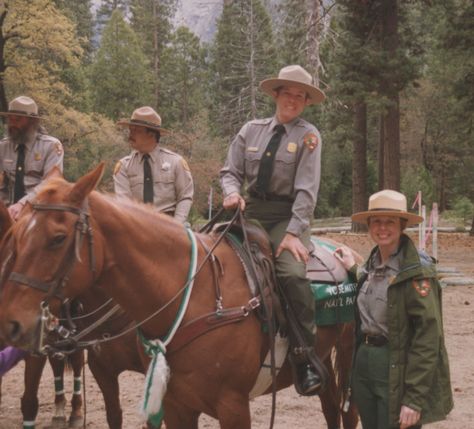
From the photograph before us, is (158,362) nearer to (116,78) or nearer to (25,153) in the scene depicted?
(25,153)

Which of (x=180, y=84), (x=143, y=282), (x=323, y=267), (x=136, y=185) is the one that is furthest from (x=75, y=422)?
(x=180, y=84)

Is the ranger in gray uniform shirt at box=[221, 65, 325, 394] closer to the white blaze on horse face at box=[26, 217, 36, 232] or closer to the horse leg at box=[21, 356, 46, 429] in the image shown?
the white blaze on horse face at box=[26, 217, 36, 232]

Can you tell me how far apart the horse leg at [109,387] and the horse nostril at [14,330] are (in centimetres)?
215

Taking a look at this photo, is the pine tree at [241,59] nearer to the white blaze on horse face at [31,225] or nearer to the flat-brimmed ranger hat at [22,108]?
the flat-brimmed ranger hat at [22,108]

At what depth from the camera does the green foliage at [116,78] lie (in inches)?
1699

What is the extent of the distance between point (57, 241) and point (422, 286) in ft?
6.14

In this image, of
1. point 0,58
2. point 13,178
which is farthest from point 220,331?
point 0,58

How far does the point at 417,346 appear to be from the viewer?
3291mm

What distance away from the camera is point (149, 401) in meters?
3.23

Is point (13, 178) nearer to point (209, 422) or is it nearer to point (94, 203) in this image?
point (94, 203)

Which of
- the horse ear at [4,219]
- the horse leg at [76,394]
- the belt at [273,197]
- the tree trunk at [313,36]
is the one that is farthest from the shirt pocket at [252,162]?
the tree trunk at [313,36]

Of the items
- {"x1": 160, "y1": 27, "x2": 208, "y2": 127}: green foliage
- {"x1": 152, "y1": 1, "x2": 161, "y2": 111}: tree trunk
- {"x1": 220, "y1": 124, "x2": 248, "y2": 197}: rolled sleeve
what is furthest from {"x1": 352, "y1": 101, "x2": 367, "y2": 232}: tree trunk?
{"x1": 152, "y1": 1, "x2": 161, "y2": 111}: tree trunk

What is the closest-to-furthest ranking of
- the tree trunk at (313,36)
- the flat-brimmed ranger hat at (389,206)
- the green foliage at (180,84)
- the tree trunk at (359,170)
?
the flat-brimmed ranger hat at (389,206) < the tree trunk at (313,36) < the tree trunk at (359,170) < the green foliage at (180,84)

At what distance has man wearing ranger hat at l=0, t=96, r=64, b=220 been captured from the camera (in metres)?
5.10
